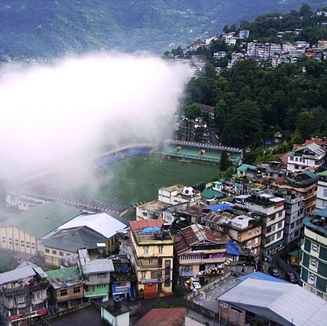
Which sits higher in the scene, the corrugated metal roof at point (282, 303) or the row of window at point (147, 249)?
the corrugated metal roof at point (282, 303)

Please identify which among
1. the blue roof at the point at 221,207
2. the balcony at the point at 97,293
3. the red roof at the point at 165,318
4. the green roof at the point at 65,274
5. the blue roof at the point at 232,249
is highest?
the blue roof at the point at 221,207

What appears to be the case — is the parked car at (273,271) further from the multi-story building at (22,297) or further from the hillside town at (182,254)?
the multi-story building at (22,297)

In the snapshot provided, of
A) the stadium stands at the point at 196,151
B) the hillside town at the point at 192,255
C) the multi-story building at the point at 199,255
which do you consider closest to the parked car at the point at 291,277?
the hillside town at the point at 192,255

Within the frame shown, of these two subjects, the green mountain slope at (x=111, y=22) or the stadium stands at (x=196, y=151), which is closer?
the stadium stands at (x=196, y=151)

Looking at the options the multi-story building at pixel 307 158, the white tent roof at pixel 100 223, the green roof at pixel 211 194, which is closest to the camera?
the white tent roof at pixel 100 223

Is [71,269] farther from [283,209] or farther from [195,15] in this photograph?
[195,15]

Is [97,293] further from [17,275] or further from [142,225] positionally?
[142,225]

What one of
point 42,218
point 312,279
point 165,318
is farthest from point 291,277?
point 42,218
